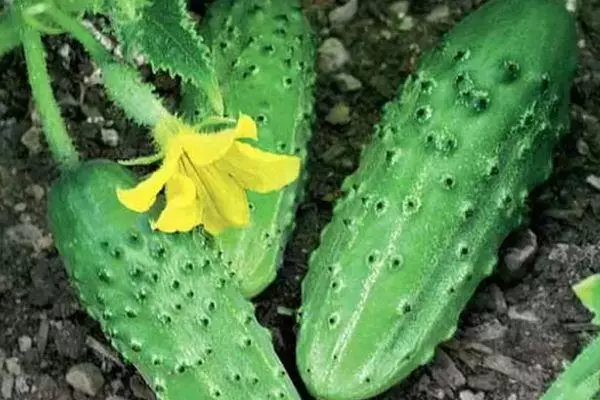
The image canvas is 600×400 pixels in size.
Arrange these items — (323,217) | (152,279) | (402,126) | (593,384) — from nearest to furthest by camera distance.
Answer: (593,384) → (152,279) → (402,126) → (323,217)

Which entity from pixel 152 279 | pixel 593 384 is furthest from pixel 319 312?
pixel 593 384

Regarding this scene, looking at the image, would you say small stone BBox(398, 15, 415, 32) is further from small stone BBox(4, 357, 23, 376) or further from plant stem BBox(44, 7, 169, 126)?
small stone BBox(4, 357, 23, 376)

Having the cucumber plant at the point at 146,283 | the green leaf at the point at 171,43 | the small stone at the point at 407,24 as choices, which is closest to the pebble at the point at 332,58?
the small stone at the point at 407,24

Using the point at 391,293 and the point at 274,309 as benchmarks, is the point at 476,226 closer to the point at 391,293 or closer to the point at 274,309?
the point at 391,293

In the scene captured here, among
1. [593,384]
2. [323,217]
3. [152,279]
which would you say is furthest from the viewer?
[323,217]

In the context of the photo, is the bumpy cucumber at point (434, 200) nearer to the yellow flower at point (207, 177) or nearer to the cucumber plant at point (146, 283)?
the cucumber plant at point (146, 283)

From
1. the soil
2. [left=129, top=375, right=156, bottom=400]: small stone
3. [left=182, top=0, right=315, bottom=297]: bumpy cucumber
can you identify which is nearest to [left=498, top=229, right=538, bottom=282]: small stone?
the soil

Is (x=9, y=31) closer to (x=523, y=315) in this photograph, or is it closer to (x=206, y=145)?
(x=206, y=145)

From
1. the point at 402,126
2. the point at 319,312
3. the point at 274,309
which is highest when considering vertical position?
the point at 402,126
